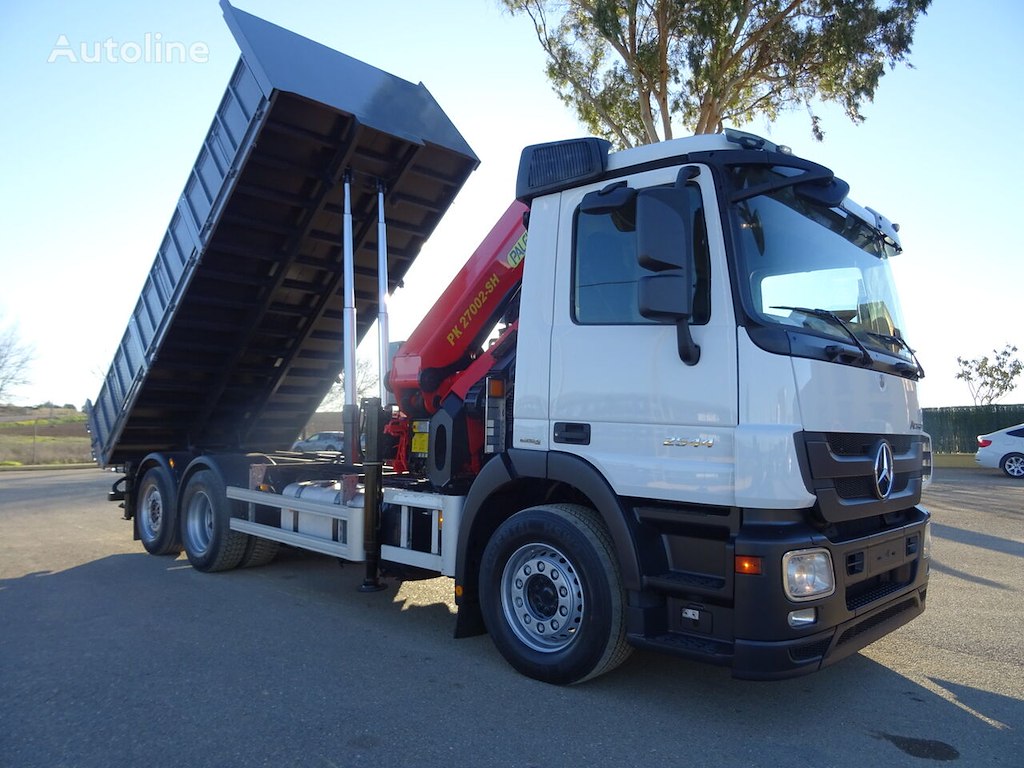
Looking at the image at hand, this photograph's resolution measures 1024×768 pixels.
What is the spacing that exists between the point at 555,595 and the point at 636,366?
1.39 meters

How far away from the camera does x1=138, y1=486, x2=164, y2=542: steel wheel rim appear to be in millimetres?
8477

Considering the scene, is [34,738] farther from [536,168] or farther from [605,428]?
[536,168]

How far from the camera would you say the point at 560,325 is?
4418 millimetres

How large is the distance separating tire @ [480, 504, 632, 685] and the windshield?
150cm

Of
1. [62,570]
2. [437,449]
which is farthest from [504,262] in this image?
[62,570]

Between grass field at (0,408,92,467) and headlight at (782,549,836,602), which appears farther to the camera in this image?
grass field at (0,408,92,467)

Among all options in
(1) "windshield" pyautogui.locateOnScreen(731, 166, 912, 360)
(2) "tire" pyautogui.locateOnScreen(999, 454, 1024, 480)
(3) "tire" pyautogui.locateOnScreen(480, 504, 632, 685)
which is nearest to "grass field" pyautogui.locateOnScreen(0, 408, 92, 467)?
(3) "tire" pyautogui.locateOnScreen(480, 504, 632, 685)

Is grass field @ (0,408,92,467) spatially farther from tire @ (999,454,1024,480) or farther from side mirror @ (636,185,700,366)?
tire @ (999,454,1024,480)

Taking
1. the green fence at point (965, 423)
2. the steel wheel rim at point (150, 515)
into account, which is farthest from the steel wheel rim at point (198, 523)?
the green fence at point (965, 423)

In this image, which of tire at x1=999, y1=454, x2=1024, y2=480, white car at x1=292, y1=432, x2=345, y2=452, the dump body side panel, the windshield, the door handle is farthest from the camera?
tire at x1=999, y1=454, x2=1024, y2=480

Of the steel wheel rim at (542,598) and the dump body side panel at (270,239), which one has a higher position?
the dump body side panel at (270,239)

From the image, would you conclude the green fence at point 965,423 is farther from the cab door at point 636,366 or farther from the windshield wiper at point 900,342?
the cab door at point 636,366

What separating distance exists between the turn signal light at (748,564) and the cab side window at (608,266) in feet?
4.16

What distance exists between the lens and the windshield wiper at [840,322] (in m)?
3.87
